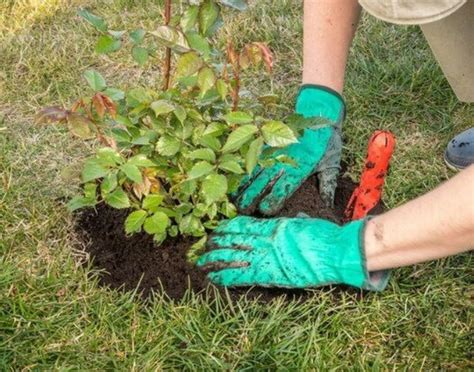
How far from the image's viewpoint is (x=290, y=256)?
191 centimetres

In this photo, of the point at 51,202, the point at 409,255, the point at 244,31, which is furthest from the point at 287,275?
the point at 244,31

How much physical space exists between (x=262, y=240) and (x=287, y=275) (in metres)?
0.12

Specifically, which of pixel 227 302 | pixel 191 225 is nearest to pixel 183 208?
pixel 191 225

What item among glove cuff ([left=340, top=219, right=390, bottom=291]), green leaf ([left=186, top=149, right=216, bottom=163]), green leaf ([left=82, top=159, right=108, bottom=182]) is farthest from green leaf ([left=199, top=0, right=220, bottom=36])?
glove cuff ([left=340, top=219, right=390, bottom=291])

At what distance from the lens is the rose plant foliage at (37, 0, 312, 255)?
1.72 metres

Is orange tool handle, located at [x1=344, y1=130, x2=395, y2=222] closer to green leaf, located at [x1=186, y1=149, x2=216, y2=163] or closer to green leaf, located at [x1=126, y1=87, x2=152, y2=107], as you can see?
green leaf, located at [x1=186, y1=149, x2=216, y2=163]

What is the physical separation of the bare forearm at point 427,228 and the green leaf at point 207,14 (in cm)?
69

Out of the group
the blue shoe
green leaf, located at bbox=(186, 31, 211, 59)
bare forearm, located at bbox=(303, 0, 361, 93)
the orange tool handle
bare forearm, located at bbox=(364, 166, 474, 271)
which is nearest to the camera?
bare forearm, located at bbox=(364, 166, 474, 271)

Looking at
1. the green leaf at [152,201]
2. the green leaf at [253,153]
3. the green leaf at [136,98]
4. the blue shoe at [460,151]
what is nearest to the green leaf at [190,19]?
the green leaf at [136,98]

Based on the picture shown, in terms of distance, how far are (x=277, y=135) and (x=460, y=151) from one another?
1.02 m

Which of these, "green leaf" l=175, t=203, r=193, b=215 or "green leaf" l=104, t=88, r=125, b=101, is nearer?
"green leaf" l=104, t=88, r=125, b=101

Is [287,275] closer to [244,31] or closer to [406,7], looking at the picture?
[406,7]

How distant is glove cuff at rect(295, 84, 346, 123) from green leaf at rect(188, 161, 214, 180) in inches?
24.0

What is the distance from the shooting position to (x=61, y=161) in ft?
8.48
